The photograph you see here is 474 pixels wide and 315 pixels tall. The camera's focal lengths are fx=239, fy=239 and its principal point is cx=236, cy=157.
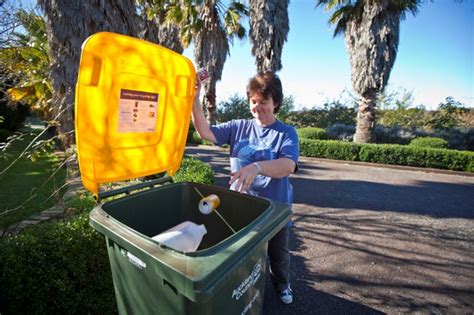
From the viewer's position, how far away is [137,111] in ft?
4.62

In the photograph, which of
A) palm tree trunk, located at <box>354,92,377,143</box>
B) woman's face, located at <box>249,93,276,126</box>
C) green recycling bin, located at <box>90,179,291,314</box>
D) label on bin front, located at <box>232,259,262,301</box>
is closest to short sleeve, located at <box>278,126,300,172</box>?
woman's face, located at <box>249,93,276,126</box>

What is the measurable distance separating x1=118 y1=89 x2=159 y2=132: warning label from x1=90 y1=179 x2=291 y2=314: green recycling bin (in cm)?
42

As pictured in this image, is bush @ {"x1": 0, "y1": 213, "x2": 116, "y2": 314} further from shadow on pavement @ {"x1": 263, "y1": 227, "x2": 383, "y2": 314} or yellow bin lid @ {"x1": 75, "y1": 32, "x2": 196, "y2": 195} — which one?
shadow on pavement @ {"x1": 263, "y1": 227, "x2": 383, "y2": 314}

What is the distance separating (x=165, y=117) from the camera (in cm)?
163

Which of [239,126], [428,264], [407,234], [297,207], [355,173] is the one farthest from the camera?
[355,173]

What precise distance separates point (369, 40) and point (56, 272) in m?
11.9

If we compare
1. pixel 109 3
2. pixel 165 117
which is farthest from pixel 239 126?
pixel 109 3

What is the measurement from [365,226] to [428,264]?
1158 mm

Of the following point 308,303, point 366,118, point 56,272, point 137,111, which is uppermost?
point 366,118

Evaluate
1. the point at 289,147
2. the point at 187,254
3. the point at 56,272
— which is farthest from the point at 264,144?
the point at 56,272

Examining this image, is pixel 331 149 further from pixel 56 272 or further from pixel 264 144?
pixel 56 272

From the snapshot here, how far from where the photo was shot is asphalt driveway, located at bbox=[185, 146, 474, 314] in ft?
7.86

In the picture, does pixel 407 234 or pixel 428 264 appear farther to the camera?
pixel 407 234

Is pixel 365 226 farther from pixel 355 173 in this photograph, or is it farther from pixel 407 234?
pixel 355 173
